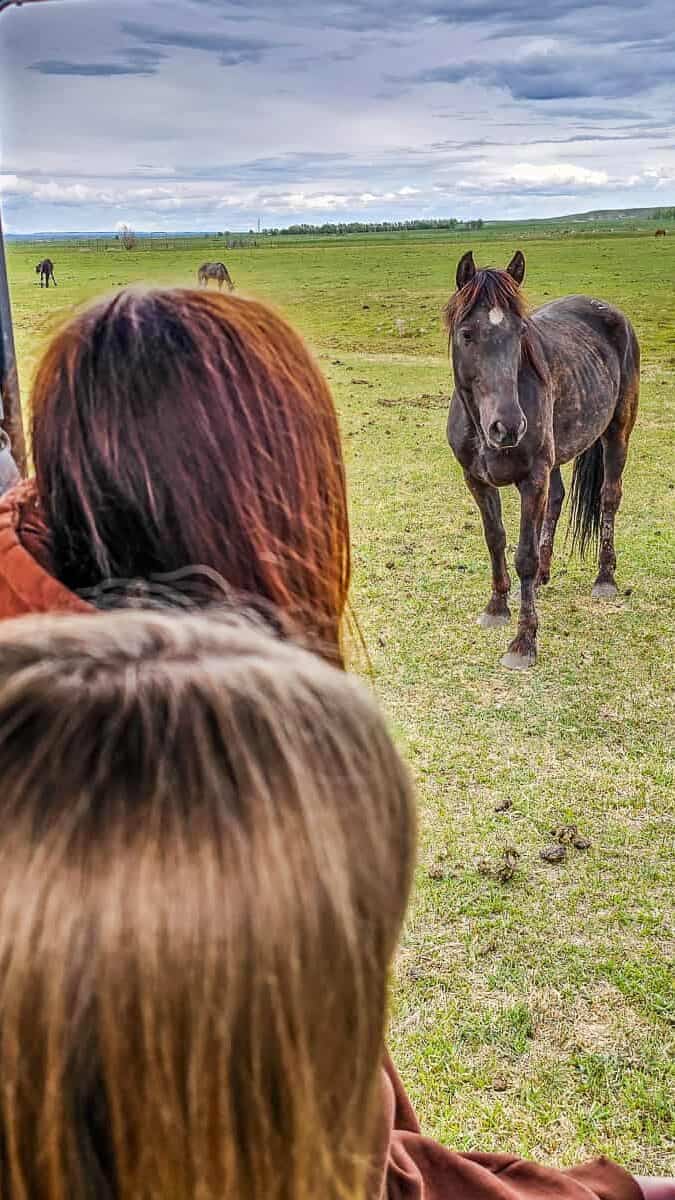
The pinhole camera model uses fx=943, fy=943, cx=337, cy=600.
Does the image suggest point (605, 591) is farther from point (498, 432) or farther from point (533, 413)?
point (498, 432)

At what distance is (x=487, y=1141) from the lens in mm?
2309

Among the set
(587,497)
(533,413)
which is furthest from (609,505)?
(533,413)

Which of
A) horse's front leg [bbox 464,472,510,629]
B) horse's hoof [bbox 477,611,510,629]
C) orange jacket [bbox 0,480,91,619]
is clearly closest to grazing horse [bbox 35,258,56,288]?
horse's front leg [bbox 464,472,510,629]

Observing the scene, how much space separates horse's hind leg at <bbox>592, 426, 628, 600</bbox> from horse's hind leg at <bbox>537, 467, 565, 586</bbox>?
320 mm

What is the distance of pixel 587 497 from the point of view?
6.27 metres

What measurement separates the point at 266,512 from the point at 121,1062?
0.83 meters

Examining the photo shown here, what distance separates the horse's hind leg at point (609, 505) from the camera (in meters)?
5.95

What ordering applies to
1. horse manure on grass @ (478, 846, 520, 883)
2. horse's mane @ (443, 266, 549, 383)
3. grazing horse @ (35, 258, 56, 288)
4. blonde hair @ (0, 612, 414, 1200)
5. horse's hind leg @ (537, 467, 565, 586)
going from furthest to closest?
grazing horse @ (35, 258, 56, 288) → horse's hind leg @ (537, 467, 565, 586) → horse's mane @ (443, 266, 549, 383) → horse manure on grass @ (478, 846, 520, 883) → blonde hair @ (0, 612, 414, 1200)

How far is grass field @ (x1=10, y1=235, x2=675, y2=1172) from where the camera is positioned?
242 centimetres

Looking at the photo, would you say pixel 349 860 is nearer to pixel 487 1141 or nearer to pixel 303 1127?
pixel 303 1127

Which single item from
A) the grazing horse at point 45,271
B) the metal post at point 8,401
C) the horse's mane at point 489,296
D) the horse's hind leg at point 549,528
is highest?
the grazing horse at point 45,271

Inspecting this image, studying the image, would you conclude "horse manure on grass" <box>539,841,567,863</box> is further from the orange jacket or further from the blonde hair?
the blonde hair

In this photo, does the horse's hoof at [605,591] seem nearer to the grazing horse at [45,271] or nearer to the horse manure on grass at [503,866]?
the horse manure on grass at [503,866]

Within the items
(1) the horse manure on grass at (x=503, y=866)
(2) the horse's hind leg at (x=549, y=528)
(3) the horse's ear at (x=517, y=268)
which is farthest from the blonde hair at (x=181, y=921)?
(2) the horse's hind leg at (x=549, y=528)
